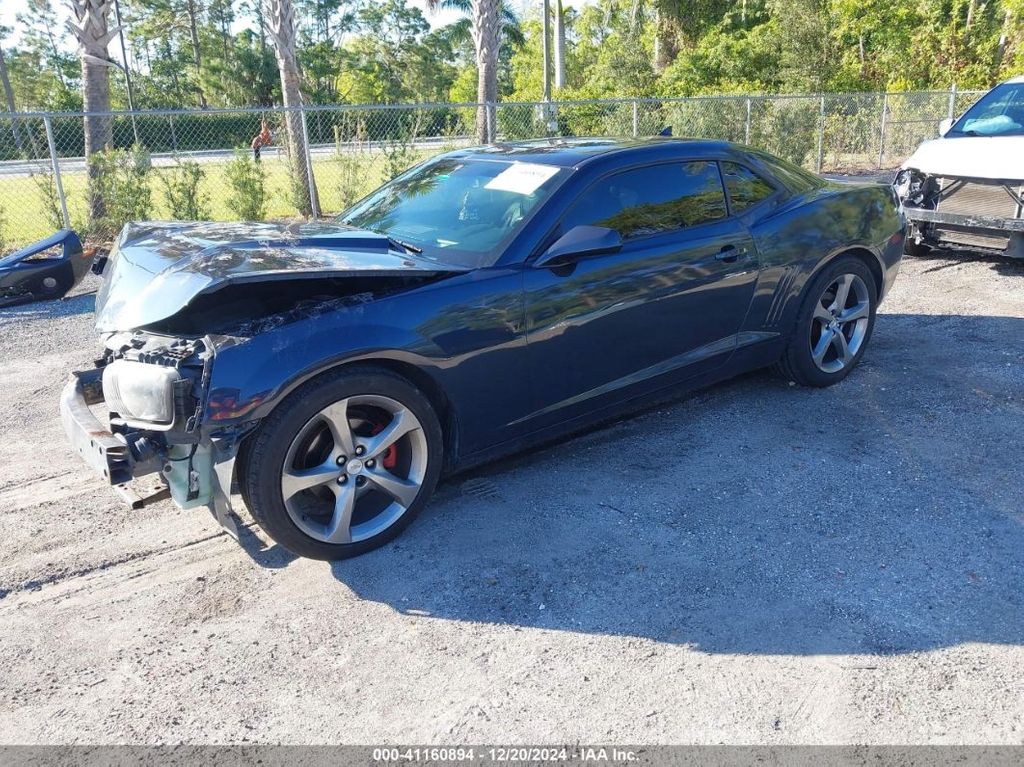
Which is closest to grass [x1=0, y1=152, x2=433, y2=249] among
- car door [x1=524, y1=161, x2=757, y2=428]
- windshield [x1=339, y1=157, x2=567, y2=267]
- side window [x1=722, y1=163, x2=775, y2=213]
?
windshield [x1=339, y1=157, x2=567, y2=267]

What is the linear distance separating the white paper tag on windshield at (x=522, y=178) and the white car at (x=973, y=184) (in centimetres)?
527

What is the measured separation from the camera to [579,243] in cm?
370

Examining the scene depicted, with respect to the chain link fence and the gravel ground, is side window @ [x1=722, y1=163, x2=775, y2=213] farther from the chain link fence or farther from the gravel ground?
the chain link fence

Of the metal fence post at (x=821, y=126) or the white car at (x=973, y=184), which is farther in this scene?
the metal fence post at (x=821, y=126)

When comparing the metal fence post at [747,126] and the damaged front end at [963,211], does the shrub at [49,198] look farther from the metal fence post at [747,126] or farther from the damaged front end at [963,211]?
the metal fence post at [747,126]

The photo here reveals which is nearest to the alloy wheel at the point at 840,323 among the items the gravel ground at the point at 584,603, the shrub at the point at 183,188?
the gravel ground at the point at 584,603

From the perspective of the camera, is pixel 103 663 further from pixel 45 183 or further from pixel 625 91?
pixel 625 91

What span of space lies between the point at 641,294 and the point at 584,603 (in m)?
1.66

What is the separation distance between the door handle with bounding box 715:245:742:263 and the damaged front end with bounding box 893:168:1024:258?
3845 millimetres

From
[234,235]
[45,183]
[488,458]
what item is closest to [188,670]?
[488,458]

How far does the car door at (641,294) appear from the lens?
383 centimetres

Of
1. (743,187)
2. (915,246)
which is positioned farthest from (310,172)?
(743,187)

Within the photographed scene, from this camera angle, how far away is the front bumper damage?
9.89ft

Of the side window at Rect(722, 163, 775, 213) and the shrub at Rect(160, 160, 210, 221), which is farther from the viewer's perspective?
the shrub at Rect(160, 160, 210, 221)
